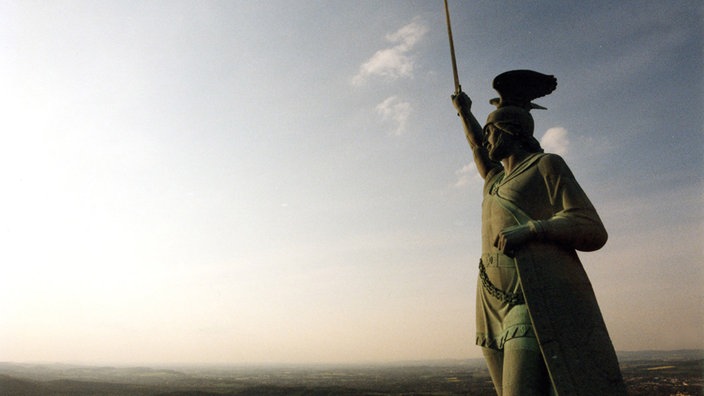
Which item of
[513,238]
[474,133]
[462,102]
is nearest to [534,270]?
[513,238]

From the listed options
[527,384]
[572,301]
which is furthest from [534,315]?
[527,384]

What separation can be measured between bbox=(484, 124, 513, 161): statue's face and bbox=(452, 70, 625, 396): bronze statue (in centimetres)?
1

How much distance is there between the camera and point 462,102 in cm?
537

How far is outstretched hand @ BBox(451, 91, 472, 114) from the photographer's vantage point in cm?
536

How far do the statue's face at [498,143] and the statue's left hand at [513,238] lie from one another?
3.20 feet

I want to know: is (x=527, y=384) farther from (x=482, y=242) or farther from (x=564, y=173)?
(x=564, y=173)

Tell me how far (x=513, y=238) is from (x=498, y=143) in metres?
1.18

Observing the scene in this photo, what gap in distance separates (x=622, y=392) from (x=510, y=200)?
1775mm

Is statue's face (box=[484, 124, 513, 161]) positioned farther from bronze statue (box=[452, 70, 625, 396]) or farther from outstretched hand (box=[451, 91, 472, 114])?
outstretched hand (box=[451, 91, 472, 114])

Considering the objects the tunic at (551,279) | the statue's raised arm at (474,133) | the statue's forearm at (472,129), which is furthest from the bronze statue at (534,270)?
the statue's forearm at (472,129)

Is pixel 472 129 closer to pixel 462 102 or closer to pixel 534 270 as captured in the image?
pixel 462 102

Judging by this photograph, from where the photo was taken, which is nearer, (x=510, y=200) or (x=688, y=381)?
(x=510, y=200)

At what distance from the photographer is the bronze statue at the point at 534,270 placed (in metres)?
3.34

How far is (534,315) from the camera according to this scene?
3.52m
